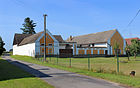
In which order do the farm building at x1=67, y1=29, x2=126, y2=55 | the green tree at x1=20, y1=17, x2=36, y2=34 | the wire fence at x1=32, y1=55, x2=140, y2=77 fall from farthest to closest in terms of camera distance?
1. the green tree at x1=20, y1=17, x2=36, y2=34
2. the farm building at x1=67, y1=29, x2=126, y2=55
3. the wire fence at x1=32, y1=55, x2=140, y2=77

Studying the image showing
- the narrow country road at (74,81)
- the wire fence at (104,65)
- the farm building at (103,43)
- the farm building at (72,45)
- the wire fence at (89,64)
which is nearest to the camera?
the narrow country road at (74,81)

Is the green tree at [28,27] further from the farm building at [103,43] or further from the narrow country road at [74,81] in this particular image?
the narrow country road at [74,81]

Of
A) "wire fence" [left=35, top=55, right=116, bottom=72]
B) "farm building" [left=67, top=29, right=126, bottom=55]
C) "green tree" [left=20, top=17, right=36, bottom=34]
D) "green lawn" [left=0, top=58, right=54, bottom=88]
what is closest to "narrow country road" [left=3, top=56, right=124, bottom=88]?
"green lawn" [left=0, top=58, right=54, bottom=88]

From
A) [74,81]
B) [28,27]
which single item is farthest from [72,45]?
[28,27]

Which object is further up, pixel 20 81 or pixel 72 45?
pixel 72 45

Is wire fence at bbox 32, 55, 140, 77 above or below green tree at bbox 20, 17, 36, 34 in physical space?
below

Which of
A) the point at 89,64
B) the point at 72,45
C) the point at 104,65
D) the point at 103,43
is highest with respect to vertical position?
the point at 103,43

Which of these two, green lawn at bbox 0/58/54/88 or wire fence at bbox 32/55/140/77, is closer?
green lawn at bbox 0/58/54/88

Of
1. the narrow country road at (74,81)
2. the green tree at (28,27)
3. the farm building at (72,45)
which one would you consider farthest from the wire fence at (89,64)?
the green tree at (28,27)

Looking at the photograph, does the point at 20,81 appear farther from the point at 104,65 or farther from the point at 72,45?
the point at 72,45

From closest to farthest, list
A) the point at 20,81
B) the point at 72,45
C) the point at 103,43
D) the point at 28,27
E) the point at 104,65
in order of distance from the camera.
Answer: the point at 20,81 → the point at 104,65 → the point at 72,45 → the point at 103,43 → the point at 28,27

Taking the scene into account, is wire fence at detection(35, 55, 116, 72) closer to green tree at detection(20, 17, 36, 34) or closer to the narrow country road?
the narrow country road

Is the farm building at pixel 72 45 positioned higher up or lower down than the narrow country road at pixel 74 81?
higher up

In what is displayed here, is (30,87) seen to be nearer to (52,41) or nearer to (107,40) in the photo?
(52,41)
